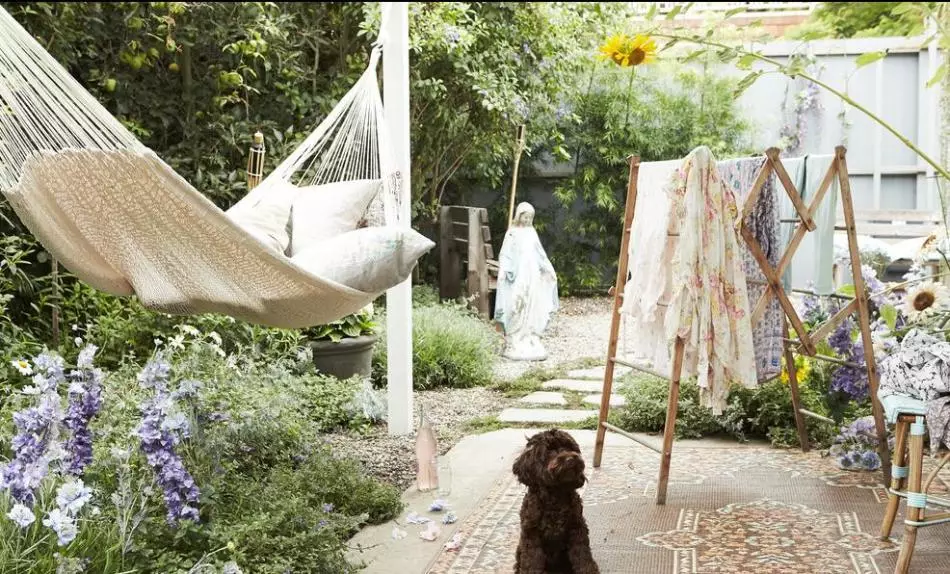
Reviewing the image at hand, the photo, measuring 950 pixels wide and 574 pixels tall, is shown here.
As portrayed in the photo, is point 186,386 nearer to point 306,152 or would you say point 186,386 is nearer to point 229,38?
point 306,152

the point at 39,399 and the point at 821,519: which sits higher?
the point at 39,399

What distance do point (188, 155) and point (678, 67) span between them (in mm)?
4481

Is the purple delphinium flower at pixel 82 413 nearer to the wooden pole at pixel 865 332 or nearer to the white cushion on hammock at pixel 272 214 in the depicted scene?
the white cushion on hammock at pixel 272 214

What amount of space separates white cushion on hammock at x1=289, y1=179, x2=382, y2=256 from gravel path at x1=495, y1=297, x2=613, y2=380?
5.87ft

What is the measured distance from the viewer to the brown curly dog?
2.10 m

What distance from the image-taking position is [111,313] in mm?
Answer: 4113

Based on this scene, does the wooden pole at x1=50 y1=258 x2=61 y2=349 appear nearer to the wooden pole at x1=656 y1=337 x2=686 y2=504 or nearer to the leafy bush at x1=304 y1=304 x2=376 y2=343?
the leafy bush at x1=304 y1=304 x2=376 y2=343

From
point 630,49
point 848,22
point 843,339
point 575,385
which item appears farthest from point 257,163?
point 848,22

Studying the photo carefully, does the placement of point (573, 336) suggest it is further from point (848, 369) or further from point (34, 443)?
point (34, 443)

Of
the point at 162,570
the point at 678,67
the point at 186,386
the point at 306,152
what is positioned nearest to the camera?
the point at 162,570

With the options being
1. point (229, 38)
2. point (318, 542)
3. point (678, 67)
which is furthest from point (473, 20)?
point (318, 542)

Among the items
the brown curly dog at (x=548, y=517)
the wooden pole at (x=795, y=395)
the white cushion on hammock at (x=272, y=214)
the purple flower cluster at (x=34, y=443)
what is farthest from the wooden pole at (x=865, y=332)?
the purple flower cluster at (x=34, y=443)

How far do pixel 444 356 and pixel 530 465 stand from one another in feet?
9.26

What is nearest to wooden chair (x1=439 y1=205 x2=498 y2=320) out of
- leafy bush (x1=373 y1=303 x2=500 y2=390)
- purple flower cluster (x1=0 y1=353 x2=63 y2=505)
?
leafy bush (x1=373 y1=303 x2=500 y2=390)
